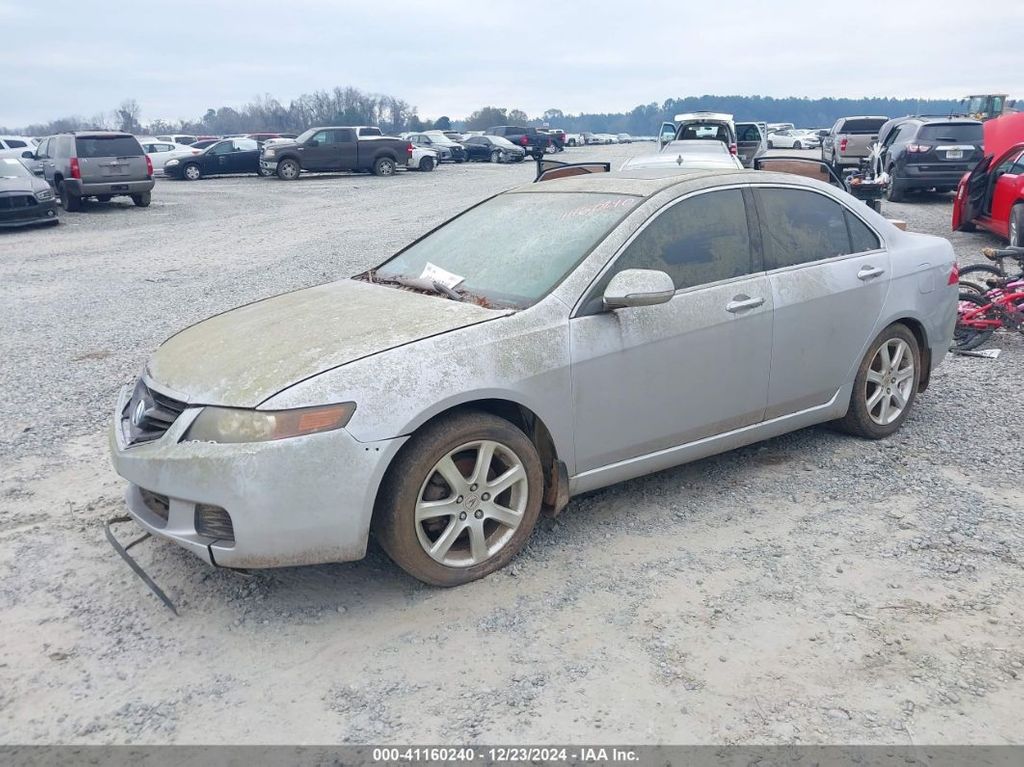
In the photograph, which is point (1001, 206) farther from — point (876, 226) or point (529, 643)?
point (529, 643)

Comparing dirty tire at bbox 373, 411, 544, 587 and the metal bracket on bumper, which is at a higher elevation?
dirty tire at bbox 373, 411, 544, 587

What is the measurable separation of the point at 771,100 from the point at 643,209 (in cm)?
15309

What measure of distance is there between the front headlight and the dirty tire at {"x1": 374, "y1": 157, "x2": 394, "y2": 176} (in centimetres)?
2812

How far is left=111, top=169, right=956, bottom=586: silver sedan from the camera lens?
3283 millimetres

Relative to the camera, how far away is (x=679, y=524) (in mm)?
4207

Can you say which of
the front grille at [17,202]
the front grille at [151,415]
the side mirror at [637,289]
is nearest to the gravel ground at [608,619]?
the front grille at [151,415]

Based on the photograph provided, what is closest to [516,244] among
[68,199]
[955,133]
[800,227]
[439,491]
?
[439,491]

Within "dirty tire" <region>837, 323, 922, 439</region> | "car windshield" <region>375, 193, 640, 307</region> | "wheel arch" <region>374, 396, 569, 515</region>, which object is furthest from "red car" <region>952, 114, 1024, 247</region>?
"wheel arch" <region>374, 396, 569, 515</region>

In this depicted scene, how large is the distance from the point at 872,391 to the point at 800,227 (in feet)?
3.69

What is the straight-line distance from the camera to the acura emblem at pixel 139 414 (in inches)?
142

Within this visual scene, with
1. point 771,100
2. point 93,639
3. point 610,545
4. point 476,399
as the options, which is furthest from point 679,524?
point 771,100

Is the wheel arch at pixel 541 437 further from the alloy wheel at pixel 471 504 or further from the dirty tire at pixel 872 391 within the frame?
the dirty tire at pixel 872 391

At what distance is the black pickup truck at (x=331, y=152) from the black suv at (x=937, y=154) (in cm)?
1787

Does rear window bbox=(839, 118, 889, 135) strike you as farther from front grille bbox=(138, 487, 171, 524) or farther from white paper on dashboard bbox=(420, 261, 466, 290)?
front grille bbox=(138, 487, 171, 524)
